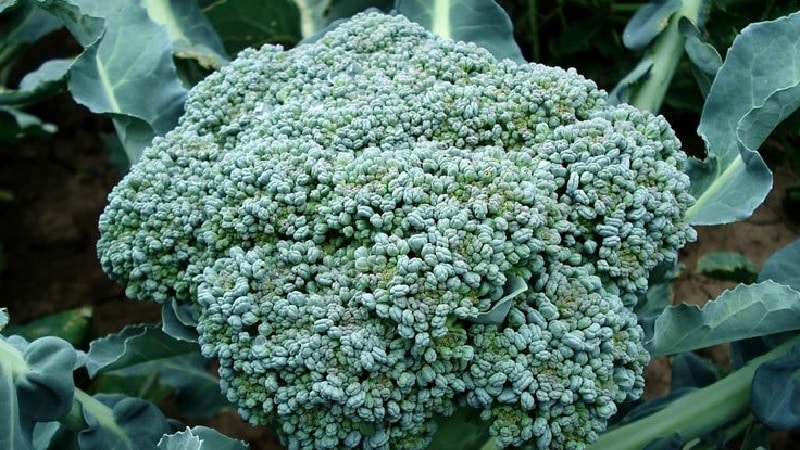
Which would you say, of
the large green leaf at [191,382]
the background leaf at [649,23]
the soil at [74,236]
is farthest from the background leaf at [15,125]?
the background leaf at [649,23]

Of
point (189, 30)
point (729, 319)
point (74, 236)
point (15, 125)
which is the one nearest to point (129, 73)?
point (189, 30)

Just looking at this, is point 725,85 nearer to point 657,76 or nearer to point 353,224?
point 657,76

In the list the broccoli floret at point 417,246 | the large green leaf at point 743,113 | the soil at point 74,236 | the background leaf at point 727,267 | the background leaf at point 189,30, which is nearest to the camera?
the broccoli floret at point 417,246

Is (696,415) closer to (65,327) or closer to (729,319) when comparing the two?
(729,319)

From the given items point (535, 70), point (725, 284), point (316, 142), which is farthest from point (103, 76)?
point (725, 284)

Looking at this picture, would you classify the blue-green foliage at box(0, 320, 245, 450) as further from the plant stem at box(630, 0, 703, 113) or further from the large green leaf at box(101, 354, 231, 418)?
the plant stem at box(630, 0, 703, 113)

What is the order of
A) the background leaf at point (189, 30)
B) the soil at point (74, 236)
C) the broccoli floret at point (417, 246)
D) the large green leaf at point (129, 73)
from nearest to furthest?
the broccoli floret at point (417, 246), the large green leaf at point (129, 73), the background leaf at point (189, 30), the soil at point (74, 236)

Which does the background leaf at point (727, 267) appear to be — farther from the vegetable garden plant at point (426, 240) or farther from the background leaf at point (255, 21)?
the background leaf at point (255, 21)
